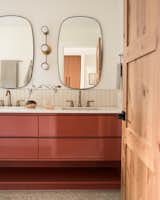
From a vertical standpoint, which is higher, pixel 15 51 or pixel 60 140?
pixel 15 51

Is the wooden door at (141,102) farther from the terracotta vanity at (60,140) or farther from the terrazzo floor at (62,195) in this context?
the terracotta vanity at (60,140)

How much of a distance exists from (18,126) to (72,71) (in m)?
1.08

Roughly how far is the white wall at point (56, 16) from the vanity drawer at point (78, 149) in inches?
38.1

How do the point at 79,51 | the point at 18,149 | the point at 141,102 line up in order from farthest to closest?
1. the point at 79,51
2. the point at 18,149
3. the point at 141,102

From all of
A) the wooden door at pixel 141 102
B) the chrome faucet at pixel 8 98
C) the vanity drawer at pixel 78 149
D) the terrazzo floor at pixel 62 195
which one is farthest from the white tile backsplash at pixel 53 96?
the wooden door at pixel 141 102

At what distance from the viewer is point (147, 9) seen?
1420 millimetres

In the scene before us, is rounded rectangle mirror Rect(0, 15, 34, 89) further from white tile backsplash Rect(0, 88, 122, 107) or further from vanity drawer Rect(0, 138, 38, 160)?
vanity drawer Rect(0, 138, 38, 160)

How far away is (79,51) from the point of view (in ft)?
12.1

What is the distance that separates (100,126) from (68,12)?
1.66 meters

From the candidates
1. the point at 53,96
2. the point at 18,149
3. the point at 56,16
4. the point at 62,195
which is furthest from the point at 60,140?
the point at 56,16

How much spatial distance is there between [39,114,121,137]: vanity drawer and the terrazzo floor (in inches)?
24.2

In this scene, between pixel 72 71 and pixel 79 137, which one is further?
pixel 72 71

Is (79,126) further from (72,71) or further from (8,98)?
(8,98)

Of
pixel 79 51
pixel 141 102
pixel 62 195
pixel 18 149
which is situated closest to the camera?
pixel 141 102
